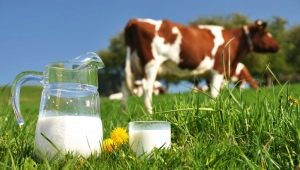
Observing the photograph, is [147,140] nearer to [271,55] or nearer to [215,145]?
[215,145]

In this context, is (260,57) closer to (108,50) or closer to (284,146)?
(108,50)

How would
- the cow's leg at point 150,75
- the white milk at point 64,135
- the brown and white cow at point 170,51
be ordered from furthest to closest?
the brown and white cow at point 170,51 < the cow's leg at point 150,75 < the white milk at point 64,135

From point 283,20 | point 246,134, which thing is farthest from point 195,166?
point 283,20

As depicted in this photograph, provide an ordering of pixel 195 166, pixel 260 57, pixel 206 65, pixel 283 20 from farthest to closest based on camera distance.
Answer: pixel 283 20, pixel 260 57, pixel 206 65, pixel 195 166

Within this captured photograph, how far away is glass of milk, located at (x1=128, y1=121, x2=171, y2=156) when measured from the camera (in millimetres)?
2594

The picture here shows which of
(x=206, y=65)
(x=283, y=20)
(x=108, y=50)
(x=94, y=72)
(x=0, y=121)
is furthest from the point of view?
(x=108, y=50)

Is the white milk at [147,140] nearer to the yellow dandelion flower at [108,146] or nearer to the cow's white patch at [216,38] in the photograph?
the yellow dandelion flower at [108,146]

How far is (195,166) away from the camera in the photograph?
2.15 m

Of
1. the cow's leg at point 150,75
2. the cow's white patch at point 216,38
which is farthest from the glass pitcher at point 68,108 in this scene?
the cow's white patch at point 216,38

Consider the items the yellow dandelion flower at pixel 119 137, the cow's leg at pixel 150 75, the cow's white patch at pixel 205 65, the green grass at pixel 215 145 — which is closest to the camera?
→ the green grass at pixel 215 145

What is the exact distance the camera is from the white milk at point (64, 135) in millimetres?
2475

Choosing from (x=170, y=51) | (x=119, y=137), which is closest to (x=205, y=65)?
(x=170, y=51)

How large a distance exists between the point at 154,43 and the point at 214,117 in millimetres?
7403

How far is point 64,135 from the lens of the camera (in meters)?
2.47
